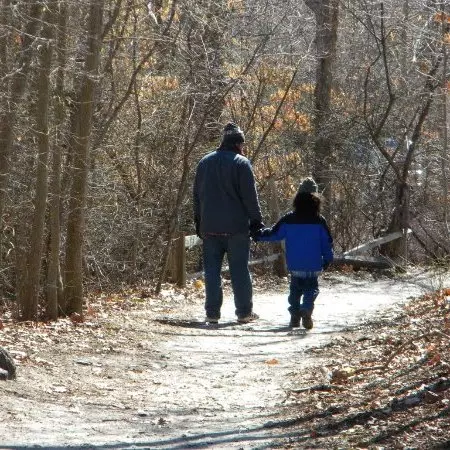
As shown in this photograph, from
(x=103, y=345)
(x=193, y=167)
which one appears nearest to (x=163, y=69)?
(x=193, y=167)

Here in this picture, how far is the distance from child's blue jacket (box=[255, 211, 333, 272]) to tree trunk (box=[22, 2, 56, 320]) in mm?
2469

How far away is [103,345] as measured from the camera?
1035cm

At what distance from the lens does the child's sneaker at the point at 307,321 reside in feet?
39.2

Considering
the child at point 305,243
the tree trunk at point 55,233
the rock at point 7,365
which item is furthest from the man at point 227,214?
the rock at point 7,365

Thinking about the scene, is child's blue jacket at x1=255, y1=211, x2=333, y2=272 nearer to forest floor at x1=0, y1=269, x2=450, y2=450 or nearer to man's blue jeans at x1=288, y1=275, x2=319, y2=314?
man's blue jeans at x1=288, y1=275, x2=319, y2=314

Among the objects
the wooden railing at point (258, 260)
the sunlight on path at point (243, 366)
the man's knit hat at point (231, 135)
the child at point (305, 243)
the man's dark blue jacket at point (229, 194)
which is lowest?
the sunlight on path at point (243, 366)

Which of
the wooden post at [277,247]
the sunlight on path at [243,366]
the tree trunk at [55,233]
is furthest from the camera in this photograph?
the wooden post at [277,247]

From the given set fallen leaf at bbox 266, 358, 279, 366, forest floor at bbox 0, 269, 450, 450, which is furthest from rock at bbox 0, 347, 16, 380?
fallen leaf at bbox 266, 358, 279, 366

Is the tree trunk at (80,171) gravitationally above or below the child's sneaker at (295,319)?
above

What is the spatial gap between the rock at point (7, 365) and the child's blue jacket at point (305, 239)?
4.54 m

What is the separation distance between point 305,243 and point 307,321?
0.86 m

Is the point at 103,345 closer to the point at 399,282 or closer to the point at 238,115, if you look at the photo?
the point at 399,282

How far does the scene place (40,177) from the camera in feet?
38.0

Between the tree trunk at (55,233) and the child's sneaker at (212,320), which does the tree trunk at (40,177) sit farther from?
the child's sneaker at (212,320)
